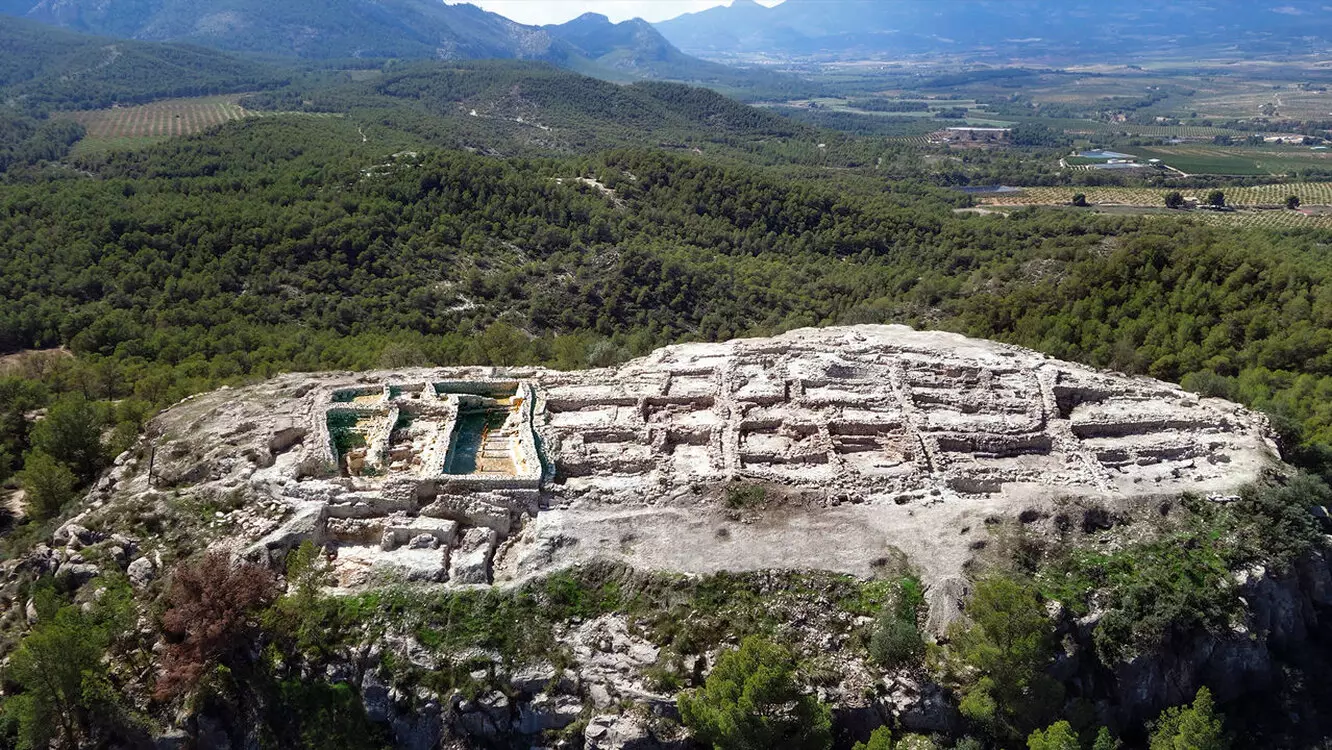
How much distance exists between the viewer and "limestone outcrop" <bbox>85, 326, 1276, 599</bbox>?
65.7 ft

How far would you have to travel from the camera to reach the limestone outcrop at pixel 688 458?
2003 cm

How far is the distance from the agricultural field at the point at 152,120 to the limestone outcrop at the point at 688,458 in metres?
101

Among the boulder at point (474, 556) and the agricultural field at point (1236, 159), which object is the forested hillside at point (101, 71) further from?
the agricultural field at point (1236, 159)

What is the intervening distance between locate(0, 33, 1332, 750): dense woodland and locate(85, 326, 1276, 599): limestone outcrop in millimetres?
1502

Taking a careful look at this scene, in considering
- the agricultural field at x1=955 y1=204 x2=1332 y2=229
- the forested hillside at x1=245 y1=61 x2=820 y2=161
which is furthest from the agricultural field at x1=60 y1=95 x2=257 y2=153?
the agricultural field at x1=955 y1=204 x2=1332 y2=229

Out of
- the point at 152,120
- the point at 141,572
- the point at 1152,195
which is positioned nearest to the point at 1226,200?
the point at 1152,195

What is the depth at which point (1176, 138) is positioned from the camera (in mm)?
147375

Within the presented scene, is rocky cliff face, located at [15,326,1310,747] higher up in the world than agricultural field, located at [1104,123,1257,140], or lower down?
lower down

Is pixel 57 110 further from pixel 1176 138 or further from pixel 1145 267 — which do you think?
pixel 1176 138

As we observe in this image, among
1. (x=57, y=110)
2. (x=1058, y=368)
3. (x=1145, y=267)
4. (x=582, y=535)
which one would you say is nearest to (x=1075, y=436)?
(x=1058, y=368)

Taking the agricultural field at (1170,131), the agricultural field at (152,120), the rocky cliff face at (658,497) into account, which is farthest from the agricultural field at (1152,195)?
the agricultural field at (152,120)

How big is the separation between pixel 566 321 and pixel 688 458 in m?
26.7

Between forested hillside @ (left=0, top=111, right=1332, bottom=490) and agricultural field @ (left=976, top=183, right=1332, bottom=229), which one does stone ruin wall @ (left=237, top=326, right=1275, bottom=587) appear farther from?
agricultural field @ (left=976, top=183, right=1332, bottom=229)

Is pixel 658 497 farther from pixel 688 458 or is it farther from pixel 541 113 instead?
pixel 541 113
